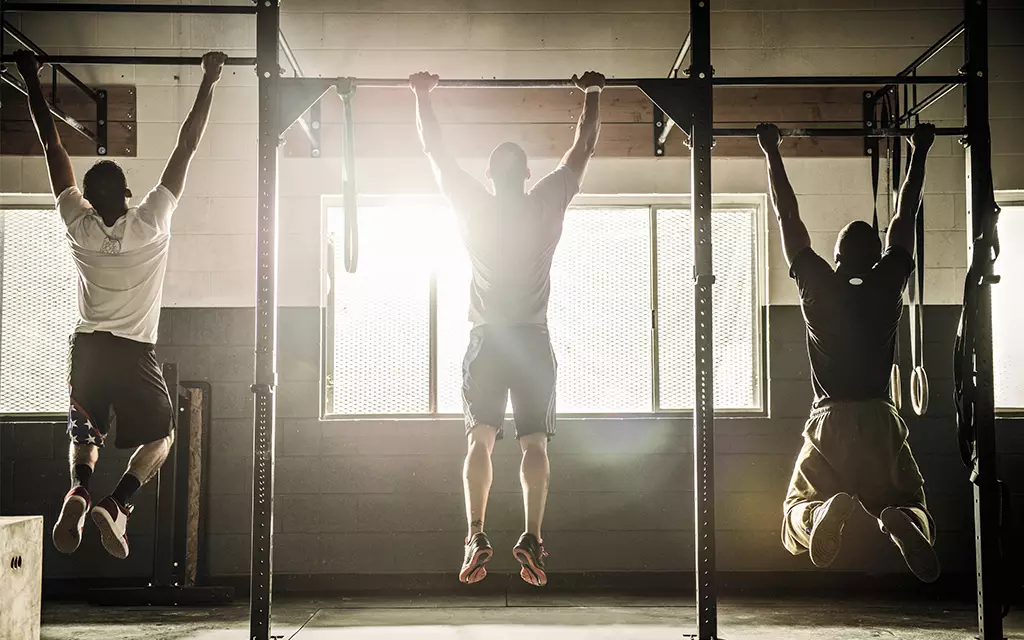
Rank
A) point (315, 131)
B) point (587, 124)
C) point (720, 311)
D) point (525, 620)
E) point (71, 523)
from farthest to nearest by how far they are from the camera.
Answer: point (720, 311)
point (315, 131)
point (525, 620)
point (587, 124)
point (71, 523)

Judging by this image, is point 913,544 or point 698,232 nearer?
point 913,544

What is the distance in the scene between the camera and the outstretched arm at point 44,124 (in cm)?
373

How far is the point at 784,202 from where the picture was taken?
381cm

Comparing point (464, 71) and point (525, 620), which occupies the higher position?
point (464, 71)

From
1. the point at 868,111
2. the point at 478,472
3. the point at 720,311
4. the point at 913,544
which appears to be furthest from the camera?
the point at 720,311

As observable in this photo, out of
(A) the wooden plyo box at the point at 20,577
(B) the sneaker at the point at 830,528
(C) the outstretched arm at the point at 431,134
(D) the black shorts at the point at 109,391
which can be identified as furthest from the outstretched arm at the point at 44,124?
(B) the sneaker at the point at 830,528

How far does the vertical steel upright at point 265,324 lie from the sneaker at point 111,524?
0.56 m

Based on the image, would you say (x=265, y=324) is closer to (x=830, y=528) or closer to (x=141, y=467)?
(x=141, y=467)

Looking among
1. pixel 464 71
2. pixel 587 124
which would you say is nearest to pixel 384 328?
pixel 464 71

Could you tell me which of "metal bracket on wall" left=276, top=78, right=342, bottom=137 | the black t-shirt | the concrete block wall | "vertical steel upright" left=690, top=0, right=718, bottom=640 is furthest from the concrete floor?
"metal bracket on wall" left=276, top=78, right=342, bottom=137

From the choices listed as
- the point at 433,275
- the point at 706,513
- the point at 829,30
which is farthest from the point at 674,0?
the point at 706,513

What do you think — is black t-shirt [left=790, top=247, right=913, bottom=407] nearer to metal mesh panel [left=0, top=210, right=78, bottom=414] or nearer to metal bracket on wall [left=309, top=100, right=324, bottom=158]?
metal bracket on wall [left=309, top=100, right=324, bottom=158]

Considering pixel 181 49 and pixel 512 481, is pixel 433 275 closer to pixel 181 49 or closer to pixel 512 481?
pixel 512 481

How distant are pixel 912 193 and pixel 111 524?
3876mm
